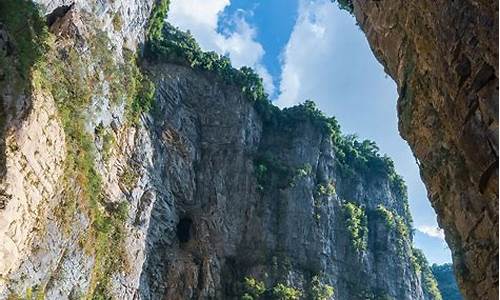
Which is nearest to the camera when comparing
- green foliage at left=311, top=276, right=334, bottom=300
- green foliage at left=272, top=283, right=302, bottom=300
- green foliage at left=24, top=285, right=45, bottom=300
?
green foliage at left=24, top=285, right=45, bottom=300

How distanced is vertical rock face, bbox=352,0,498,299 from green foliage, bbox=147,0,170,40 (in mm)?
23215

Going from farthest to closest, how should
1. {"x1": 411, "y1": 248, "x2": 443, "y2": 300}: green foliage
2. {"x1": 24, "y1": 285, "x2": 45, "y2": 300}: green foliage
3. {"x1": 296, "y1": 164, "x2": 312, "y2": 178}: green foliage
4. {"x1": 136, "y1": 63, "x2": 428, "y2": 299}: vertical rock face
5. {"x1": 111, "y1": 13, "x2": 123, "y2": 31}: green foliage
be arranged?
{"x1": 411, "y1": 248, "x2": 443, "y2": 300}: green foliage
{"x1": 296, "y1": 164, "x2": 312, "y2": 178}: green foliage
{"x1": 136, "y1": 63, "x2": 428, "y2": 299}: vertical rock face
{"x1": 111, "y1": 13, "x2": 123, "y2": 31}: green foliage
{"x1": 24, "y1": 285, "x2": 45, "y2": 300}: green foliage

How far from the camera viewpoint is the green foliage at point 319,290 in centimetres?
2964

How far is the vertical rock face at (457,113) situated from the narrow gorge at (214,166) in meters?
0.04

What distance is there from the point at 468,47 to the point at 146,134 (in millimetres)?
20865

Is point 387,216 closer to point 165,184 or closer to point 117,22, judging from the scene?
→ point 165,184

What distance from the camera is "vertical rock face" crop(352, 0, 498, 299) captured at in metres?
7.41

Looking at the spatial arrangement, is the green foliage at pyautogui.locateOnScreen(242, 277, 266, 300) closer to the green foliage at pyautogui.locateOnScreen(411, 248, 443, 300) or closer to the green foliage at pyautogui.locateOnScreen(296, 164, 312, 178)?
the green foliage at pyautogui.locateOnScreen(296, 164, 312, 178)

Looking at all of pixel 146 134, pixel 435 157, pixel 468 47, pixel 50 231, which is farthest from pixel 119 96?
pixel 468 47

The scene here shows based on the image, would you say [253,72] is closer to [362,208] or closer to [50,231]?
[362,208]

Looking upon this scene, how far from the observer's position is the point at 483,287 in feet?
26.9

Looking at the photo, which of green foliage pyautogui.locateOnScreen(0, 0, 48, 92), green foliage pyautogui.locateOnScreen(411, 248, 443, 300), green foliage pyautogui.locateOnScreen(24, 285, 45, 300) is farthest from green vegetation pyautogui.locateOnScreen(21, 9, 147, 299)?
green foliage pyautogui.locateOnScreen(411, 248, 443, 300)

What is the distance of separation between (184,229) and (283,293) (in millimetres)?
6431

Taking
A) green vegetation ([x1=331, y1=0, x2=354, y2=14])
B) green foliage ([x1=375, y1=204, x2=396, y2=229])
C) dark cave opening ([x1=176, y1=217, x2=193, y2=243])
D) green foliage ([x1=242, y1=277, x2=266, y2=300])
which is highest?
green foliage ([x1=375, y1=204, x2=396, y2=229])
